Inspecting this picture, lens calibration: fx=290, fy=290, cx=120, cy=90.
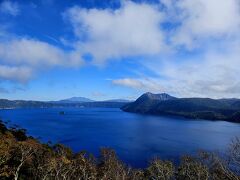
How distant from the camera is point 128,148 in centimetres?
12712

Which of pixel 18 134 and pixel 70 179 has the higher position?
pixel 18 134

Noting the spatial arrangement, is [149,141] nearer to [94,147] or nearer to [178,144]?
[178,144]

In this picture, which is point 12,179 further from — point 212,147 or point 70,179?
point 212,147

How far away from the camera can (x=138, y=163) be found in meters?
99.6

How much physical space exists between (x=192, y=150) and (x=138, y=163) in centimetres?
3510

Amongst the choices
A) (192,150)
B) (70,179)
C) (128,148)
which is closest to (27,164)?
(70,179)

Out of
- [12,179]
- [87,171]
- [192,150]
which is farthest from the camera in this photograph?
[192,150]

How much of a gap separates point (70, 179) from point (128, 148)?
77.0 metres

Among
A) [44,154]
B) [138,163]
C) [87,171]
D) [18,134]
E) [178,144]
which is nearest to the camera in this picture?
[87,171]

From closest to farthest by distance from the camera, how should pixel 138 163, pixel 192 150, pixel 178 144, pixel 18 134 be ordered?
1. pixel 18 134
2. pixel 138 163
3. pixel 192 150
4. pixel 178 144

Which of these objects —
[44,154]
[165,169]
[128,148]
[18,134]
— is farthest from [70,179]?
[128,148]

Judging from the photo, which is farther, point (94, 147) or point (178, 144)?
point (178, 144)

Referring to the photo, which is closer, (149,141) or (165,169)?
(165,169)

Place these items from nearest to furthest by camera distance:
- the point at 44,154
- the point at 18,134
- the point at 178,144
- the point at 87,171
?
1. the point at 87,171
2. the point at 44,154
3. the point at 18,134
4. the point at 178,144
